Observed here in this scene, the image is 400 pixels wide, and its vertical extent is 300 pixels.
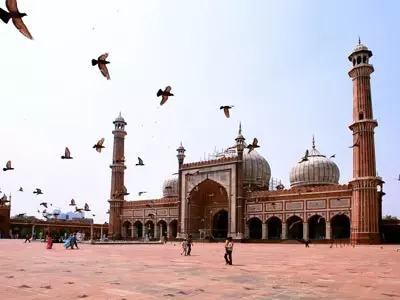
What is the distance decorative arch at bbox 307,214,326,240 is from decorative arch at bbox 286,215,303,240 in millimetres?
954

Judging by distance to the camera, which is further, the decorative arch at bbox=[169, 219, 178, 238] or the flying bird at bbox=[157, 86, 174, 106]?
the decorative arch at bbox=[169, 219, 178, 238]

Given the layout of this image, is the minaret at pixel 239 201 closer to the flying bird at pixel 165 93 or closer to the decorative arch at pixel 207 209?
the decorative arch at pixel 207 209

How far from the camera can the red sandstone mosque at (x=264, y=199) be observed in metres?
35.2

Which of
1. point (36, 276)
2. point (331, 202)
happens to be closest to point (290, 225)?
point (331, 202)

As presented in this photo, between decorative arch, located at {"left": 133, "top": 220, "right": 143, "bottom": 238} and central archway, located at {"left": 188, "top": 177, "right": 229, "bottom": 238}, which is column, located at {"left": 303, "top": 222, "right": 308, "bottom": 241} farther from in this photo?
decorative arch, located at {"left": 133, "top": 220, "right": 143, "bottom": 238}

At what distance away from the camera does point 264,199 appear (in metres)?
42.0

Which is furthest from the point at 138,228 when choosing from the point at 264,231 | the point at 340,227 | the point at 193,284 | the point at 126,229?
the point at 193,284

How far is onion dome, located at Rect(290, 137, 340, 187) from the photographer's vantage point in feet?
146

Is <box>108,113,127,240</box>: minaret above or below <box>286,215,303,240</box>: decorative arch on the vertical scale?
above

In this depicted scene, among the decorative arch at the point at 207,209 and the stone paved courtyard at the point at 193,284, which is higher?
the decorative arch at the point at 207,209

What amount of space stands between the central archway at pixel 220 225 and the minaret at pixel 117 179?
1213cm

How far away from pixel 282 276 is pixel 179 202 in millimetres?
38241

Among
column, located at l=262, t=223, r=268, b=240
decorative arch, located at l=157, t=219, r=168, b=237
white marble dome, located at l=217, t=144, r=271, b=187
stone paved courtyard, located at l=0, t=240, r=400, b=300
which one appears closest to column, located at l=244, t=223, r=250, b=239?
column, located at l=262, t=223, r=268, b=240

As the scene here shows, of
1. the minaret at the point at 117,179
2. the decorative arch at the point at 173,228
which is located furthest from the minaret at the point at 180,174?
the minaret at the point at 117,179
